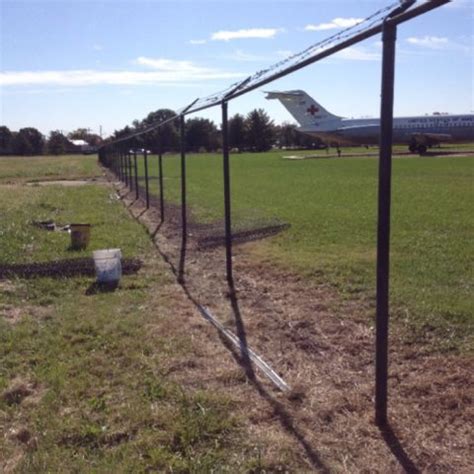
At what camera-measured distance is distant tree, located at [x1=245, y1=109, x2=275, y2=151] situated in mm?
82062

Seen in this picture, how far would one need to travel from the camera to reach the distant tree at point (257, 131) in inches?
3231

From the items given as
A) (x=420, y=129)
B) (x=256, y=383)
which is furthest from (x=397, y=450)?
(x=420, y=129)

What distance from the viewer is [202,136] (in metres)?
75.2

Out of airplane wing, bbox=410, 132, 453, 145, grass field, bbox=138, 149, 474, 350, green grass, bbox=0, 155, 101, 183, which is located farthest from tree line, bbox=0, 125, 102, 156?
grass field, bbox=138, 149, 474, 350

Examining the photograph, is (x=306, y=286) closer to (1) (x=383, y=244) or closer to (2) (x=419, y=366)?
(2) (x=419, y=366)

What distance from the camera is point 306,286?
607 cm

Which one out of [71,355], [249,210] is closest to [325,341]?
[71,355]

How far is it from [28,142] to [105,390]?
107434 millimetres

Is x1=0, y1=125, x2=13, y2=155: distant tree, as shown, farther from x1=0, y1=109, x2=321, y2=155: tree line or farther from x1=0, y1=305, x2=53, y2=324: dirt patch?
x1=0, y1=305, x2=53, y2=324: dirt patch

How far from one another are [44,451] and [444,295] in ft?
12.1

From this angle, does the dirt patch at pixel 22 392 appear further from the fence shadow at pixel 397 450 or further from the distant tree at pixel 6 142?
the distant tree at pixel 6 142

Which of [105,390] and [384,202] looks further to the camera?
[105,390]

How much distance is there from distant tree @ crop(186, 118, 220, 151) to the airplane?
61.2 feet

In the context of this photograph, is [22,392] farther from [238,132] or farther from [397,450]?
[238,132]
